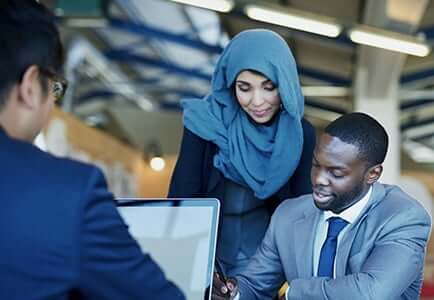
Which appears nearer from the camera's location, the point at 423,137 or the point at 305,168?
the point at 305,168

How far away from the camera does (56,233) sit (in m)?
0.75

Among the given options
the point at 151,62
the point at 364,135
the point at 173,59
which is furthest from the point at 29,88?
the point at 173,59

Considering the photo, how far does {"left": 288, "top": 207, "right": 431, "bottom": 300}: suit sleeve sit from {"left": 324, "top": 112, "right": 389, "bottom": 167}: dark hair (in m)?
0.11

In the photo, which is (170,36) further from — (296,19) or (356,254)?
(356,254)

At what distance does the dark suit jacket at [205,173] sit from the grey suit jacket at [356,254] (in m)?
0.12

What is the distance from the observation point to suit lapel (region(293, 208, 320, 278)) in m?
1.27

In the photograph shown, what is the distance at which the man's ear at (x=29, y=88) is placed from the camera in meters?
0.81

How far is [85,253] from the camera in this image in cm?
75

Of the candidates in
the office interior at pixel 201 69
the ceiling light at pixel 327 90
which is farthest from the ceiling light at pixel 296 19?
the ceiling light at pixel 327 90

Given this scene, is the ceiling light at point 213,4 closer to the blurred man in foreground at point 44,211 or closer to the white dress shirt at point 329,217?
the white dress shirt at point 329,217

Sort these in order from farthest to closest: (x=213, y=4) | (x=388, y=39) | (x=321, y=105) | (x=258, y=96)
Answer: (x=321, y=105), (x=388, y=39), (x=213, y=4), (x=258, y=96)

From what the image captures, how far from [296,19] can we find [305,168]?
3.76 m

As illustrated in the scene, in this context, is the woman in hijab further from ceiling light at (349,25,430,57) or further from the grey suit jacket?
ceiling light at (349,25,430,57)

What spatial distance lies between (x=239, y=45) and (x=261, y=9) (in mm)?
3758
